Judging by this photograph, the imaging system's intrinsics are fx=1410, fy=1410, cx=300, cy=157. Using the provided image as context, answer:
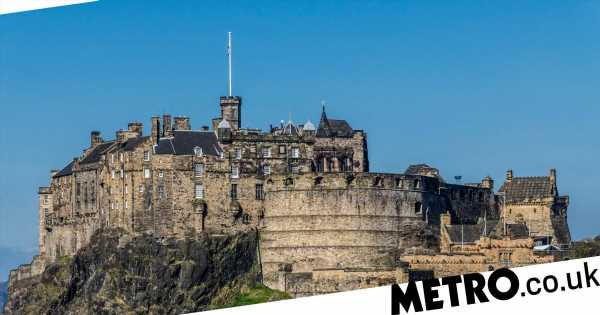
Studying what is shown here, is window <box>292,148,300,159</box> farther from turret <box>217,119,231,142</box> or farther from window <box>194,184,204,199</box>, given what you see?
window <box>194,184,204,199</box>

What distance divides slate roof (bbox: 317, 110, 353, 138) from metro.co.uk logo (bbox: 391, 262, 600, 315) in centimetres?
4644

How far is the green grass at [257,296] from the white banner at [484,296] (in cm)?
4033

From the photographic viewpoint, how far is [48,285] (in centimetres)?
6844

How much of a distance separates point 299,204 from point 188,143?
5.77m

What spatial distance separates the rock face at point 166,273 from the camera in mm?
60969

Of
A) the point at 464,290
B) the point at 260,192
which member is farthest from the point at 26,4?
the point at 260,192

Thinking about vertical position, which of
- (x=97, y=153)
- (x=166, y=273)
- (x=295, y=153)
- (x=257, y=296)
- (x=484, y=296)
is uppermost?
(x=97, y=153)

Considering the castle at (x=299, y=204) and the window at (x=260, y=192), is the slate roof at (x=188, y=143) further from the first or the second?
the window at (x=260, y=192)

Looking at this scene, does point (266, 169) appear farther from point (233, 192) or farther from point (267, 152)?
point (233, 192)

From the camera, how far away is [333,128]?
65.4 m

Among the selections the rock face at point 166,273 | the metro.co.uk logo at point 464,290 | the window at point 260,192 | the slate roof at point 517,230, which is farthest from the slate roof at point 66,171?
the metro.co.uk logo at point 464,290

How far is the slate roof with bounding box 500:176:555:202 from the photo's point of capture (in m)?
68.2

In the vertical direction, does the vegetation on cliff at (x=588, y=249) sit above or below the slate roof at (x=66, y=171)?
below

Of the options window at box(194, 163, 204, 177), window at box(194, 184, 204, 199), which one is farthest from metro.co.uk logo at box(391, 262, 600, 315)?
window at box(194, 163, 204, 177)
